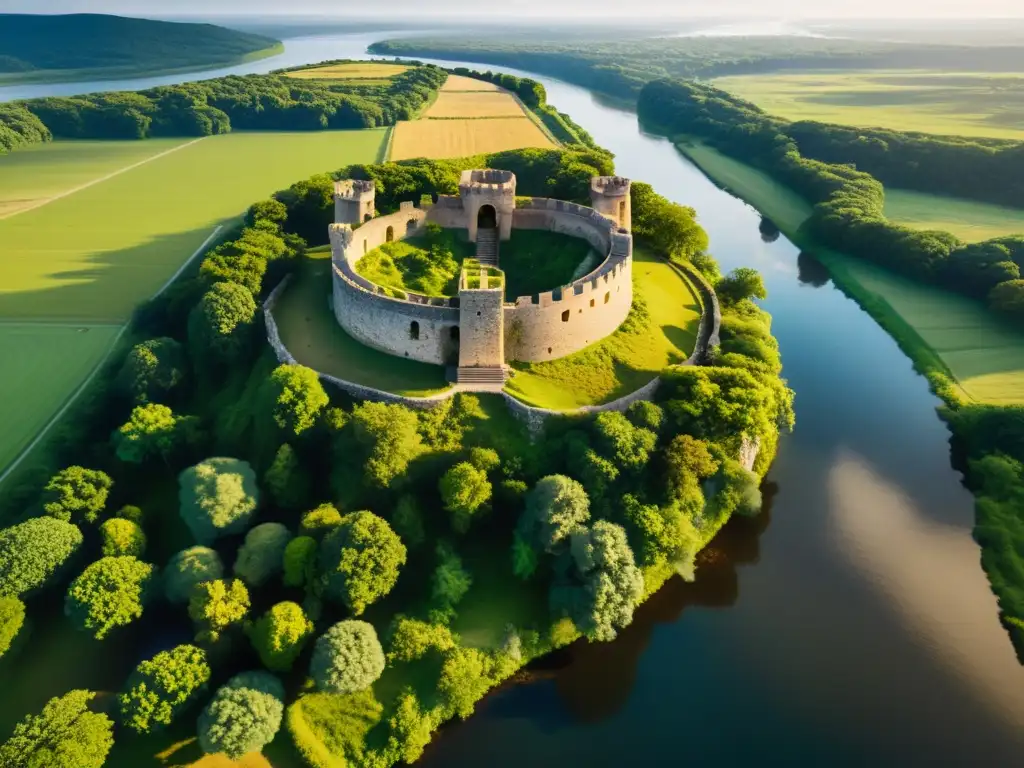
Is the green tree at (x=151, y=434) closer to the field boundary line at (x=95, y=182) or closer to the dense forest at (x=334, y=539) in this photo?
the dense forest at (x=334, y=539)

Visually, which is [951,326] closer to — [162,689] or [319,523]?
[319,523]

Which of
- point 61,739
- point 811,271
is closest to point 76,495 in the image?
point 61,739

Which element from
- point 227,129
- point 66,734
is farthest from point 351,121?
point 66,734

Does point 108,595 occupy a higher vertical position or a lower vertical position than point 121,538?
higher

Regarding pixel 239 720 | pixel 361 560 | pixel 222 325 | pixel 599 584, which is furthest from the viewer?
pixel 222 325

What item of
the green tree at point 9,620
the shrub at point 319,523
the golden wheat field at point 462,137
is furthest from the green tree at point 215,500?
the golden wheat field at point 462,137

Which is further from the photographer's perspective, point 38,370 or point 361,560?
point 38,370
